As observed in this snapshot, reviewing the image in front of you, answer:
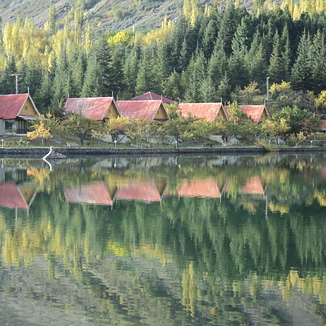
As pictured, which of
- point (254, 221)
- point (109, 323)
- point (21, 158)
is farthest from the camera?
point (21, 158)

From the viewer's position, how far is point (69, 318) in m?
8.88

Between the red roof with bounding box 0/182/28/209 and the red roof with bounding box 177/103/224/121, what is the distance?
36.9 meters

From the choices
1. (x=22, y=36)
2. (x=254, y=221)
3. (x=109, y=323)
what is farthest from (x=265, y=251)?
(x=22, y=36)

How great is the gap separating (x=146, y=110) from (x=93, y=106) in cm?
475

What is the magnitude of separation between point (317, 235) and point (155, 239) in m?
3.85

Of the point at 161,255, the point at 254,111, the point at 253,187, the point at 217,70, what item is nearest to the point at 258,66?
the point at 217,70

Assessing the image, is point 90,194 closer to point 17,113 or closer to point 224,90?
point 17,113

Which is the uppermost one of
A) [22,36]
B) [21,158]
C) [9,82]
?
[22,36]

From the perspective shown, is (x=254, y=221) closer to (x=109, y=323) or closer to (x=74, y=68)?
(x=109, y=323)

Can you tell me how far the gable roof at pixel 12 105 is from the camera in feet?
169

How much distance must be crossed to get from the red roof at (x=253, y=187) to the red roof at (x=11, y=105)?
27443 millimetres

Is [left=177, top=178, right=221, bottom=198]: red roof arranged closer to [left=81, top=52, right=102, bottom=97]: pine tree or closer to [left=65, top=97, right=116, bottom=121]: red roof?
[left=65, top=97, right=116, bottom=121]: red roof

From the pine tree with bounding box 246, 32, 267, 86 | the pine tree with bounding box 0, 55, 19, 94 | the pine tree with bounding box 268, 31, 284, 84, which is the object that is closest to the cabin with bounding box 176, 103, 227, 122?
the pine tree with bounding box 0, 55, 19, 94

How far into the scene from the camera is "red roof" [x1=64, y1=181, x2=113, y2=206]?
20.6 metres
